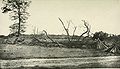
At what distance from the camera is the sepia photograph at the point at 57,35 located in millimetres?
2332

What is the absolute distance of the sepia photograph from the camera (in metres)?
2.33

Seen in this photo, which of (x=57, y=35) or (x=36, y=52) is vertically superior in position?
(x=57, y=35)

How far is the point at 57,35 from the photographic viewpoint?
2395 millimetres

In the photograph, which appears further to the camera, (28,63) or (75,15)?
(75,15)

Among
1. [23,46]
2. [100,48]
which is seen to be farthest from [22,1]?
[100,48]

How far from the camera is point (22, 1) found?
2.40 metres

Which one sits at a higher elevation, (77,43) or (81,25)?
(81,25)

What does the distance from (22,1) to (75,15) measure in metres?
0.55

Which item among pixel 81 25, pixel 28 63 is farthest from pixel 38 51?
pixel 81 25

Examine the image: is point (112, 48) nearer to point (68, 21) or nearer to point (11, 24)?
point (68, 21)

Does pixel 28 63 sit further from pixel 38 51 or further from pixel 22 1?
pixel 22 1

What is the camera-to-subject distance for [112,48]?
95.7 inches

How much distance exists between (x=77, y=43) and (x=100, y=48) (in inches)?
9.3

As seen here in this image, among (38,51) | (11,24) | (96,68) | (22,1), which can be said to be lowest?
(96,68)
